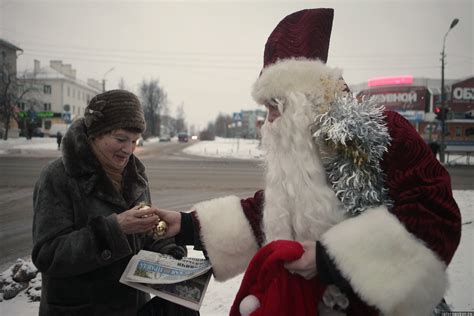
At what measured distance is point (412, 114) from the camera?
32.3 meters

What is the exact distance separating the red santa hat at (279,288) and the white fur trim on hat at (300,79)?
64 centimetres

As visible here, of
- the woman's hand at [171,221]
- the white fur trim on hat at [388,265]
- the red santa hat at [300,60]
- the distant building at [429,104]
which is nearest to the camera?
the white fur trim on hat at [388,265]

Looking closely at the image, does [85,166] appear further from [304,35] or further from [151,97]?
[151,97]

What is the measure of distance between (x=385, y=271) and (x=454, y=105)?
3272 centimetres

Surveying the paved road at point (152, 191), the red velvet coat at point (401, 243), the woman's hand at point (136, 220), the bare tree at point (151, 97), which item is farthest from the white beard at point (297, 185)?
the bare tree at point (151, 97)

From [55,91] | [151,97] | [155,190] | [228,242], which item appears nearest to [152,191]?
[155,190]

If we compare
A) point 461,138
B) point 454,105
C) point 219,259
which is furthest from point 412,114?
point 219,259

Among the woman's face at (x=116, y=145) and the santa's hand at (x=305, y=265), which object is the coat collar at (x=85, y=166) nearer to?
the woman's face at (x=116, y=145)

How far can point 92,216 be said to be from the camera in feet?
5.55

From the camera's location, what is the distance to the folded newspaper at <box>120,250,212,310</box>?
160 centimetres

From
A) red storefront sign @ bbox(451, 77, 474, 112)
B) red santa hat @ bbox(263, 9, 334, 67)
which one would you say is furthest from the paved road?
red storefront sign @ bbox(451, 77, 474, 112)

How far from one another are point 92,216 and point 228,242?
26.7 inches

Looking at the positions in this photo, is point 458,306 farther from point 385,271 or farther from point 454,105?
point 454,105

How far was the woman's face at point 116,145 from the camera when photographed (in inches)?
69.6
